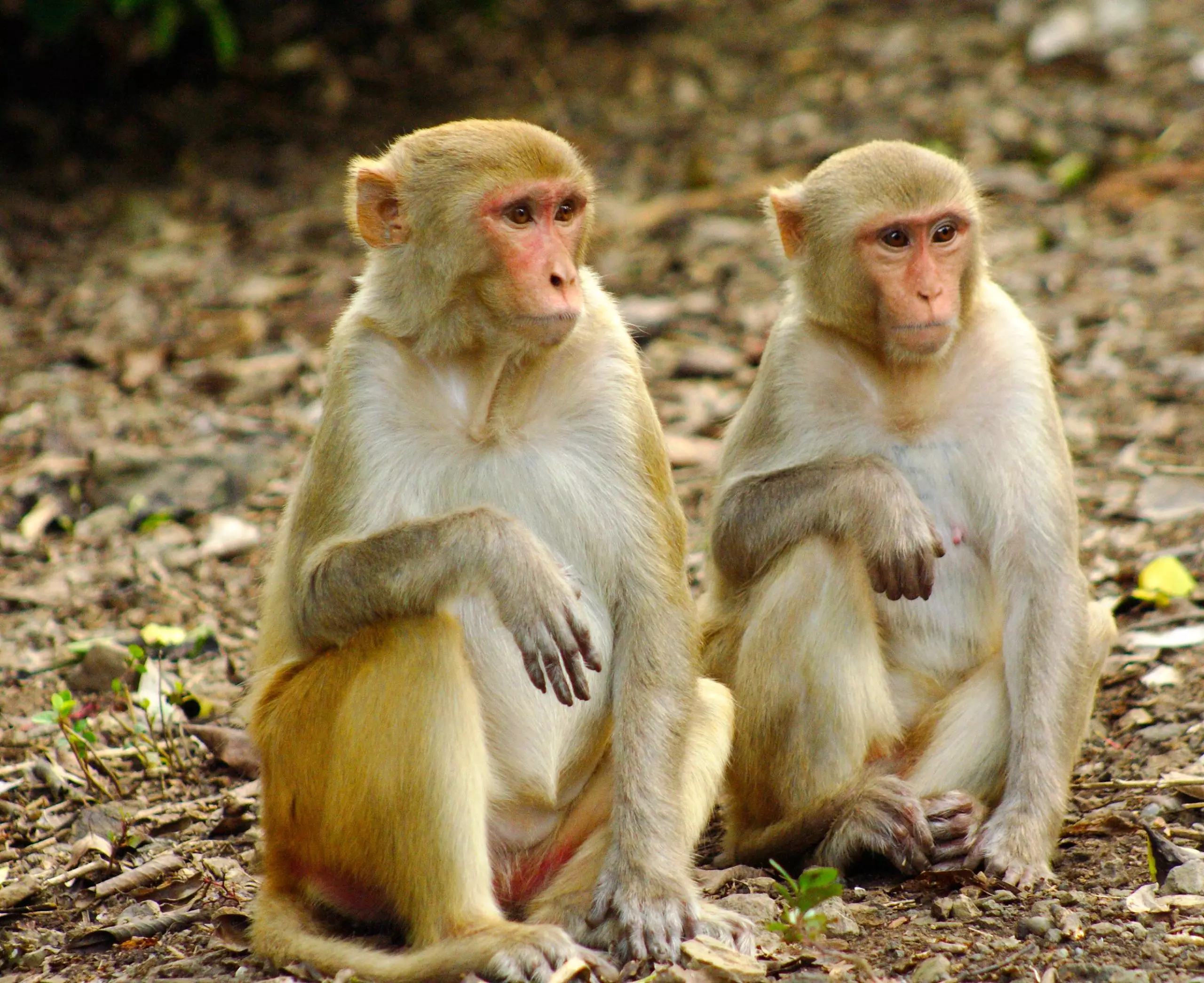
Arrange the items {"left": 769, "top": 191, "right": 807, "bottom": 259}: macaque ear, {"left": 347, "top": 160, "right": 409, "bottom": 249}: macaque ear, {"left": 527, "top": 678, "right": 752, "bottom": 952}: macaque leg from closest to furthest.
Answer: {"left": 527, "top": 678, "right": 752, "bottom": 952}: macaque leg < {"left": 347, "top": 160, "right": 409, "bottom": 249}: macaque ear < {"left": 769, "top": 191, "right": 807, "bottom": 259}: macaque ear

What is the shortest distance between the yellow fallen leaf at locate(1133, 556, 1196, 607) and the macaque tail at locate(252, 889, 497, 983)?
141 inches

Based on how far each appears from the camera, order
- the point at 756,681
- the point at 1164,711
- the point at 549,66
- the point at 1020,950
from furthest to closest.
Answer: the point at 549,66 → the point at 1164,711 → the point at 756,681 → the point at 1020,950

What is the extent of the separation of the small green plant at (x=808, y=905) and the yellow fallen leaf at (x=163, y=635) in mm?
3208

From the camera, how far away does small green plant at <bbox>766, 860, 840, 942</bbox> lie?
13.9 feet

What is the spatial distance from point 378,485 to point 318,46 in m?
9.32

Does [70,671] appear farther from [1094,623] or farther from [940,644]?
[1094,623]

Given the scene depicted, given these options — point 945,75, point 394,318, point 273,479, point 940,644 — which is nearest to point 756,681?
point 940,644

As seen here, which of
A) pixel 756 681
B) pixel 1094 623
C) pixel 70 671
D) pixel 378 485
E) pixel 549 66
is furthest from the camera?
pixel 549 66

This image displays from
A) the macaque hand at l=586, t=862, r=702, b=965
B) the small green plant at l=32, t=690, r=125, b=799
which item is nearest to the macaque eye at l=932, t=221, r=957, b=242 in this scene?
the macaque hand at l=586, t=862, r=702, b=965

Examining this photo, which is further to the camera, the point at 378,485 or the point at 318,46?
the point at 318,46

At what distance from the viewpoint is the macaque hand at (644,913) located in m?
4.31

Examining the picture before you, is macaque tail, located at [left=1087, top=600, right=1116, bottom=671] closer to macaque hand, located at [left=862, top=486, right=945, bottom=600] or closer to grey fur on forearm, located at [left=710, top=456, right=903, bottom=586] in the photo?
macaque hand, located at [left=862, top=486, right=945, bottom=600]

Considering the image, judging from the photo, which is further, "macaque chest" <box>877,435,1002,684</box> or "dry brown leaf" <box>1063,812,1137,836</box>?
"macaque chest" <box>877,435,1002,684</box>

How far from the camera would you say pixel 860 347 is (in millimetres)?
5520
